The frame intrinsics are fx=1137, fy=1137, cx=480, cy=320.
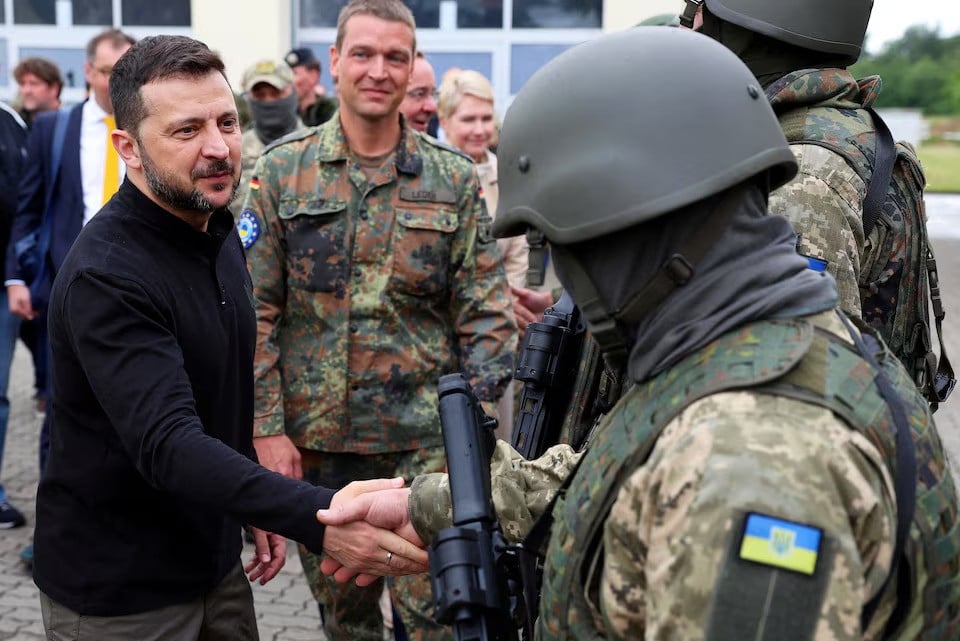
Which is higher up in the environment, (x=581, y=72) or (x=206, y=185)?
(x=581, y=72)

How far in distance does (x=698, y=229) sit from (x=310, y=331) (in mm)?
2279

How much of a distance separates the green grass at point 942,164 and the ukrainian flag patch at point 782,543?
26454 millimetres

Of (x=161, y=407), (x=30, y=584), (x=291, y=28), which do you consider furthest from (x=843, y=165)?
(x=291, y=28)

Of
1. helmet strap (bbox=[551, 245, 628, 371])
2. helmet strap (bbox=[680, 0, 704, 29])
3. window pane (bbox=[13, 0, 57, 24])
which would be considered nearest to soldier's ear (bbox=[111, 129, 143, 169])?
helmet strap (bbox=[551, 245, 628, 371])

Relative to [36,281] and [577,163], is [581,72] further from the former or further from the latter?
[36,281]

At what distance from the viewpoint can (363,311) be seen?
3.63 meters

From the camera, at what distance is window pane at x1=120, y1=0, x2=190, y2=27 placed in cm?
1218

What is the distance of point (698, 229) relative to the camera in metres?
1.59

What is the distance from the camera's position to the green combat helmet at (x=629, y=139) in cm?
160

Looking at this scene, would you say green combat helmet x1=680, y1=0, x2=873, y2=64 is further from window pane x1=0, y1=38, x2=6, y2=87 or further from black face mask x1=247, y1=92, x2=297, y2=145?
window pane x1=0, y1=38, x2=6, y2=87

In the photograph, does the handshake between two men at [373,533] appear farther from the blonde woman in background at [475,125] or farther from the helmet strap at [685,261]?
the blonde woman in background at [475,125]

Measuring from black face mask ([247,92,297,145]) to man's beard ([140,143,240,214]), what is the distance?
361 centimetres

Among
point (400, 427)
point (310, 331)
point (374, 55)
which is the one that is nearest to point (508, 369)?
point (400, 427)

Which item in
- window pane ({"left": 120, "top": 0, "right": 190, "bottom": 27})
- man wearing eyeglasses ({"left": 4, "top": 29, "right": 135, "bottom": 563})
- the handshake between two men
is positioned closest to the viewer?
the handshake between two men
